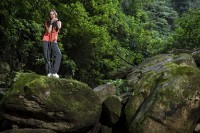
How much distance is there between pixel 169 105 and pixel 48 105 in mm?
3221

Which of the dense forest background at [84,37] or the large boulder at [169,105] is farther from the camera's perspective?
the dense forest background at [84,37]

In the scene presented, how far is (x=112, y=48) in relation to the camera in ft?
67.3

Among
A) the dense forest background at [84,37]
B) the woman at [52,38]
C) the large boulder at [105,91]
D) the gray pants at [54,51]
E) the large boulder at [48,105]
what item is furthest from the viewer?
the dense forest background at [84,37]

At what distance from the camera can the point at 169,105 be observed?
9188 mm

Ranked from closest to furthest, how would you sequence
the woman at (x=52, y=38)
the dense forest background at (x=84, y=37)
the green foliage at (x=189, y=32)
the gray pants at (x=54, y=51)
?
the woman at (x=52, y=38)
the gray pants at (x=54, y=51)
the dense forest background at (x=84, y=37)
the green foliage at (x=189, y=32)

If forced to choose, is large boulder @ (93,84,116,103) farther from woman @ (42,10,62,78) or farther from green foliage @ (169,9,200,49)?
green foliage @ (169,9,200,49)

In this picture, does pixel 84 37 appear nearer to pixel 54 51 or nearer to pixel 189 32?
pixel 189 32

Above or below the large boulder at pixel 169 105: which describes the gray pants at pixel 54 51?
above

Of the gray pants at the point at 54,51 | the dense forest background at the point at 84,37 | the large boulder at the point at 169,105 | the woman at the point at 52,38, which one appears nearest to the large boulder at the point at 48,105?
the gray pants at the point at 54,51

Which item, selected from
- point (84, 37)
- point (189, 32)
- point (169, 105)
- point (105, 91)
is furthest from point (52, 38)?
point (189, 32)

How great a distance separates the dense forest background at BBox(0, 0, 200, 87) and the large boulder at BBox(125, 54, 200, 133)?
5836mm

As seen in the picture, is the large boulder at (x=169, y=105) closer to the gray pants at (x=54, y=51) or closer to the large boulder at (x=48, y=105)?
the large boulder at (x=48, y=105)

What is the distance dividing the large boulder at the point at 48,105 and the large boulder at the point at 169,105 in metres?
1.26

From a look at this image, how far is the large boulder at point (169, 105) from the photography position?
29.7 ft
